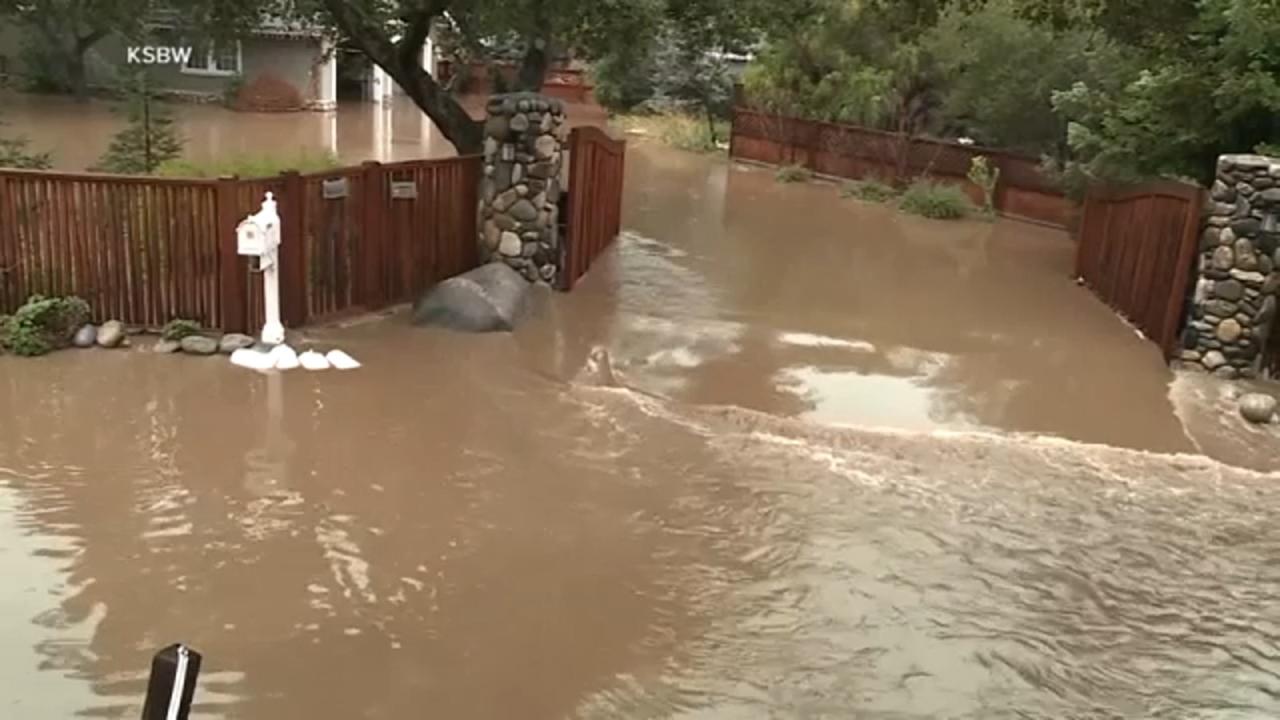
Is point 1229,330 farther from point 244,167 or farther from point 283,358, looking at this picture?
point 244,167

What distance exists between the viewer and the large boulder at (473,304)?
435 inches

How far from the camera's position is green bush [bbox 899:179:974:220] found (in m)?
20.4

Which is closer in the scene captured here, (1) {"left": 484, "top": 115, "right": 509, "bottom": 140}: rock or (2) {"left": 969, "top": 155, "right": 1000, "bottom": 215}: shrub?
(1) {"left": 484, "top": 115, "right": 509, "bottom": 140}: rock

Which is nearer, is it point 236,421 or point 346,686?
point 346,686

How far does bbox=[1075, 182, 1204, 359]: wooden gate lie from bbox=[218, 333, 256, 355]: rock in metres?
8.16

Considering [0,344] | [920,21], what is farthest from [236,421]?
Answer: [920,21]

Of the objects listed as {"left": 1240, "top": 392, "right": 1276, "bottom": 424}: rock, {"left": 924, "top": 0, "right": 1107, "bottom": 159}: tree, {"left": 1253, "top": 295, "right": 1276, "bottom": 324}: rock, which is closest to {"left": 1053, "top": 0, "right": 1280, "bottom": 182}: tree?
{"left": 1253, "top": 295, "right": 1276, "bottom": 324}: rock

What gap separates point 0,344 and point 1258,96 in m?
11.4

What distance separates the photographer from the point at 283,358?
9.71m

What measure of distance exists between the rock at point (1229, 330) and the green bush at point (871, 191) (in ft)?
35.9

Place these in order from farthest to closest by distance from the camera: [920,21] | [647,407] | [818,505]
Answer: [920,21]
[647,407]
[818,505]

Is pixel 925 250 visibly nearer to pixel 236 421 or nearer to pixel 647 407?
pixel 647 407

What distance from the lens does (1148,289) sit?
12523 mm

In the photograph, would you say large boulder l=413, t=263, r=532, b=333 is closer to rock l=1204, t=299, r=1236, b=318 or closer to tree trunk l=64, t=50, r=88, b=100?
rock l=1204, t=299, r=1236, b=318
